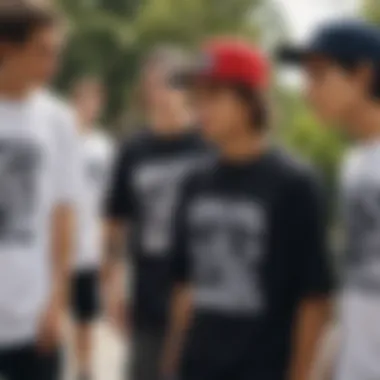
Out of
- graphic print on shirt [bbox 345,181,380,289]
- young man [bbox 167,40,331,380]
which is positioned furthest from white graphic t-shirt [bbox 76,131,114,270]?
graphic print on shirt [bbox 345,181,380,289]

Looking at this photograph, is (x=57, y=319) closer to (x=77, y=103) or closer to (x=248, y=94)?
(x=248, y=94)

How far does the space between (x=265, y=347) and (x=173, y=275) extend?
1.88ft

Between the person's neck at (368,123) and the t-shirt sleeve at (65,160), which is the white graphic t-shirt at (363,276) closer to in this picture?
the person's neck at (368,123)

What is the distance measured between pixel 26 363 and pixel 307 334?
931 millimetres

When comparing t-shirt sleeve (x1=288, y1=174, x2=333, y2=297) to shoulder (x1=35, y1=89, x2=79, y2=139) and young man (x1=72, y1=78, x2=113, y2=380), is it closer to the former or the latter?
shoulder (x1=35, y1=89, x2=79, y2=139)

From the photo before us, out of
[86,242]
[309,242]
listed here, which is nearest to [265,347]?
[309,242]

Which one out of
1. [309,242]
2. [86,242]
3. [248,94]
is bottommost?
[86,242]

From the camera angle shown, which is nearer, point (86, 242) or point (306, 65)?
point (306, 65)

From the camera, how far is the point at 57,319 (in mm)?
5293

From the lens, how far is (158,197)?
277 inches

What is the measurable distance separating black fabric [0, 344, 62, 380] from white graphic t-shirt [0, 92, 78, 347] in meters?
0.04

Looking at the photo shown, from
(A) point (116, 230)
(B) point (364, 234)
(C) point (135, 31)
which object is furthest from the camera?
(C) point (135, 31)

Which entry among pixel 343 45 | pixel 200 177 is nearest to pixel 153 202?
pixel 200 177

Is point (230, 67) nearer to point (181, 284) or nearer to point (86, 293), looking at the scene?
point (181, 284)
